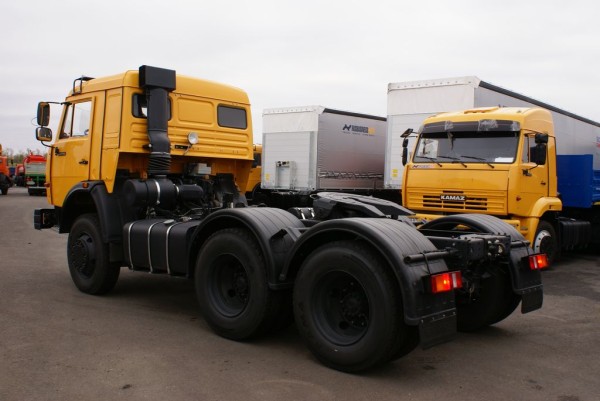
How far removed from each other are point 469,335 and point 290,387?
95.9 inches

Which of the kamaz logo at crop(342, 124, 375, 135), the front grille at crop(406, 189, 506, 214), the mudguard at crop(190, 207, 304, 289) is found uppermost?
the kamaz logo at crop(342, 124, 375, 135)

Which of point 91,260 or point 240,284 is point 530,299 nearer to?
point 240,284

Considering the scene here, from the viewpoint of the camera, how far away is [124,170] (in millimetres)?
7633

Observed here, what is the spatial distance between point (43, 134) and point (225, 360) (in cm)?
506

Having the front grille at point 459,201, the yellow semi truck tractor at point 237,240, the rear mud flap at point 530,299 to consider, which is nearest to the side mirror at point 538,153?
the front grille at point 459,201

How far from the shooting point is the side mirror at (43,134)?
8.34 meters

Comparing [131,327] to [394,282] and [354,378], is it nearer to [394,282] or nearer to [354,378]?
[354,378]

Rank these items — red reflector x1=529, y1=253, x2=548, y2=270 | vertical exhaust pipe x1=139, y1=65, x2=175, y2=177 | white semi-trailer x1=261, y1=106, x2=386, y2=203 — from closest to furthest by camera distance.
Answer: red reflector x1=529, y1=253, x2=548, y2=270, vertical exhaust pipe x1=139, y1=65, x2=175, y2=177, white semi-trailer x1=261, y1=106, x2=386, y2=203

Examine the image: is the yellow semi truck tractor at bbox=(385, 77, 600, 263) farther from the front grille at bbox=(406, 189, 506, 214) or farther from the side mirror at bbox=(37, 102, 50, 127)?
the side mirror at bbox=(37, 102, 50, 127)

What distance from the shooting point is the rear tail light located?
14.3 feet

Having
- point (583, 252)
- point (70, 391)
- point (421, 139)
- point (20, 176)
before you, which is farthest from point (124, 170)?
point (20, 176)

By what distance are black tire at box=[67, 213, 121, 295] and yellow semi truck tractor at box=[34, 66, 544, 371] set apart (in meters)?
0.02

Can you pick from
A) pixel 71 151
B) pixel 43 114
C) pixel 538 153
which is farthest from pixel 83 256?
pixel 538 153

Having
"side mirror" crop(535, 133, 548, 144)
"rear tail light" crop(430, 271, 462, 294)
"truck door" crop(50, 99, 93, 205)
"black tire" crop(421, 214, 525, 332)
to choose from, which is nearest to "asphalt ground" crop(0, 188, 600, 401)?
"black tire" crop(421, 214, 525, 332)
